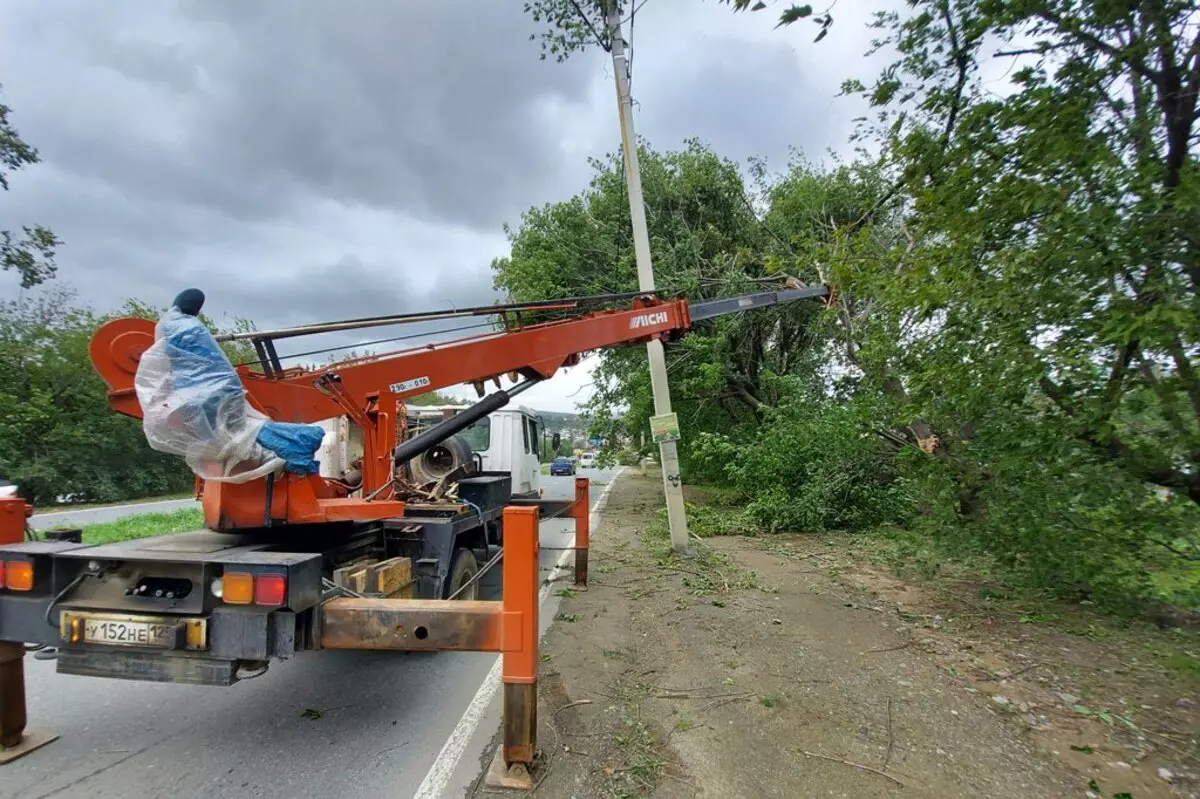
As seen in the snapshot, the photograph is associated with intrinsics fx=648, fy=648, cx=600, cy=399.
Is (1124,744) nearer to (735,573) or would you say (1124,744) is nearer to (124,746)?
(735,573)

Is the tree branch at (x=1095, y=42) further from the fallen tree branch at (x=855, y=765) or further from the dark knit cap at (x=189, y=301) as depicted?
the dark knit cap at (x=189, y=301)

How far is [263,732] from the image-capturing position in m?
4.09

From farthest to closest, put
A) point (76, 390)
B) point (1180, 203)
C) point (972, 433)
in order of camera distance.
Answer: point (76, 390)
point (972, 433)
point (1180, 203)

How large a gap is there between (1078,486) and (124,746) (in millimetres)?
Answer: 6430

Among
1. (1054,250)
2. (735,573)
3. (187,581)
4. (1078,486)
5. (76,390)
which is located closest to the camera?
(187,581)

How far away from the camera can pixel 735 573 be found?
846cm

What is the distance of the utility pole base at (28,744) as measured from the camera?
362 cm

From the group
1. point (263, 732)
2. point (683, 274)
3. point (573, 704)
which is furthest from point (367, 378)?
point (683, 274)

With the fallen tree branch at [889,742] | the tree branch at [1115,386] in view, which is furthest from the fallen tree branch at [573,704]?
the tree branch at [1115,386]

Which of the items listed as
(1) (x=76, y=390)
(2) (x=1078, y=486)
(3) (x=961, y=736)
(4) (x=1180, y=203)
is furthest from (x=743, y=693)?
(1) (x=76, y=390)

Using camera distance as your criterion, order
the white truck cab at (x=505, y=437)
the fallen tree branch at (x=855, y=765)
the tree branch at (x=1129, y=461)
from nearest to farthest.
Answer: the fallen tree branch at (x=855, y=765)
the tree branch at (x=1129, y=461)
the white truck cab at (x=505, y=437)

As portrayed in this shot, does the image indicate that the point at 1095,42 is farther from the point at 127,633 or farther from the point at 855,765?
the point at 127,633

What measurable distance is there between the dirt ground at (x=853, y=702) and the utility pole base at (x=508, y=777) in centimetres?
6

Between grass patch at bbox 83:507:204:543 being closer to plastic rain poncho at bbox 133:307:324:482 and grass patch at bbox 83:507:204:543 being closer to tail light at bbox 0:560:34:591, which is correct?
tail light at bbox 0:560:34:591
